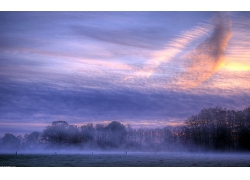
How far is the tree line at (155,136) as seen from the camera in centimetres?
841

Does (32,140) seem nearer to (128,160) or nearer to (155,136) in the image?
(128,160)

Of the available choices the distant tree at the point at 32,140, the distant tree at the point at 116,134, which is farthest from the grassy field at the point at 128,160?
the distant tree at the point at 116,134

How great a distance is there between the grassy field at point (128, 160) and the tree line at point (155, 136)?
0.25 m

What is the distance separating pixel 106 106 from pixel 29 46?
2117mm

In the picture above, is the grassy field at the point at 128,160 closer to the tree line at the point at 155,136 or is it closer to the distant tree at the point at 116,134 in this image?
the tree line at the point at 155,136

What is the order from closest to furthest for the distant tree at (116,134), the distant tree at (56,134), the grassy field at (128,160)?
the grassy field at (128,160), the distant tree at (56,134), the distant tree at (116,134)

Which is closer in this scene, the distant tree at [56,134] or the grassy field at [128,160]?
the grassy field at [128,160]

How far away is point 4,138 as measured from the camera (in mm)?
8141

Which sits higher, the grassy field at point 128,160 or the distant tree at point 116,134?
the distant tree at point 116,134

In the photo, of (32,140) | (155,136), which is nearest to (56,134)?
(32,140)

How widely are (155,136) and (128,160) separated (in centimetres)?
102
